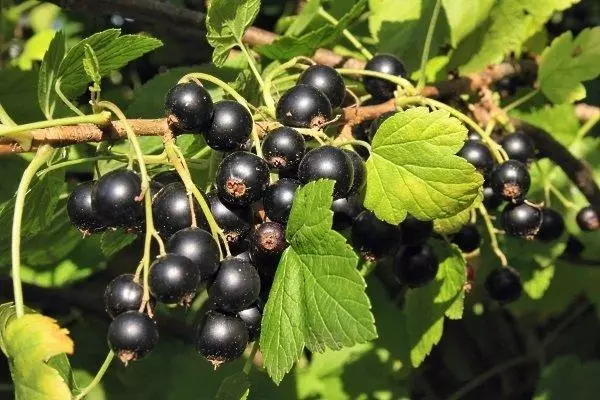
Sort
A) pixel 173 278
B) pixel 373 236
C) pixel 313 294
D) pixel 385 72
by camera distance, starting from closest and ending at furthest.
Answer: pixel 173 278 → pixel 313 294 → pixel 373 236 → pixel 385 72

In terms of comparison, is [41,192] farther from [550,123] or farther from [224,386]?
[550,123]

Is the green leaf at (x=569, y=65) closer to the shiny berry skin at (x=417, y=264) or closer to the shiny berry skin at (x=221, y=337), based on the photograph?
the shiny berry skin at (x=417, y=264)

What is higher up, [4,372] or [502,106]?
[502,106]

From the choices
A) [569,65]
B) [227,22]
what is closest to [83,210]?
[227,22]

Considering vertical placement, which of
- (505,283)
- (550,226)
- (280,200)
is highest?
(280,200)

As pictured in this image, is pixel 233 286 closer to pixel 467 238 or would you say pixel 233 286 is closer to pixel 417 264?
pixel 417 264

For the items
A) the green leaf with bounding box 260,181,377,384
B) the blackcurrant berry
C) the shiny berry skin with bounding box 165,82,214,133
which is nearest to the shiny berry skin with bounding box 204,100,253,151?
the shiny berry skin with bounding box 165,82,214,133

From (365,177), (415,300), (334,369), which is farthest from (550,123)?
(365,177)
